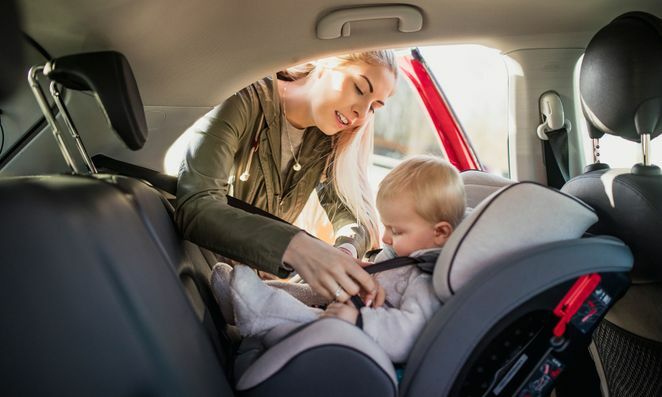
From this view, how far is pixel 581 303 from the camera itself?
981 mm

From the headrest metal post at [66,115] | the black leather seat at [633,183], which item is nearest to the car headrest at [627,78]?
the black leather seat at [633,183]

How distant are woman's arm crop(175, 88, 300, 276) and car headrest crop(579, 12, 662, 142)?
78 cm

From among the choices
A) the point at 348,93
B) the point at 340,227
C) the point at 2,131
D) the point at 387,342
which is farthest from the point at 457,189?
the point at 2,131

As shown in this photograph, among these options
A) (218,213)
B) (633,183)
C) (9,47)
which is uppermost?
(9,47)

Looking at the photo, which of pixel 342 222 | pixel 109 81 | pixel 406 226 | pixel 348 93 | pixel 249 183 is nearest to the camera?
pixel 109 81

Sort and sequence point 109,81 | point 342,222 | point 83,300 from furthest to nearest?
point 342,222 < point 109,81 < point 83,300

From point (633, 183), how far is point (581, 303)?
1.21 ft

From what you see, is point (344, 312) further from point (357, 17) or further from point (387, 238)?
point (357, 17)

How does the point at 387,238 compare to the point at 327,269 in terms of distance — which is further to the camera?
the point at 387,238

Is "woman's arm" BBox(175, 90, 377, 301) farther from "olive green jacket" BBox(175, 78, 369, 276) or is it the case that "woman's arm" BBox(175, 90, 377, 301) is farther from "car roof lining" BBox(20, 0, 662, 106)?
"car roof lining" BBox(20, 0, 662, 106)

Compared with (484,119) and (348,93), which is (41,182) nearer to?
(348,93)

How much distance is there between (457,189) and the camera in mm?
1208

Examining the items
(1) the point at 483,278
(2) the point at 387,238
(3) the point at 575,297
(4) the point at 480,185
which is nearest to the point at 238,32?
(2) the point at 387,238

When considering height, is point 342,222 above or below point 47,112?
below
